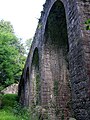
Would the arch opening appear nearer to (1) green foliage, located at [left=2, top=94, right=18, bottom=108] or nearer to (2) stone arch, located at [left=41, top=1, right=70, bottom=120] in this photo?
(2) stone arch, located at [left=41, top=1, right=70, bottom=120]

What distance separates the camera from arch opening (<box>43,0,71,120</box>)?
8.06 m

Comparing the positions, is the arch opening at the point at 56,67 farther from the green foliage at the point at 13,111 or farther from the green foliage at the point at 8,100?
the green foliage at the point at 8,100

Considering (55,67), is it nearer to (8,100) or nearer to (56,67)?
(56,67)

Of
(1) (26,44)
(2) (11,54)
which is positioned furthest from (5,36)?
(1) (26,44)

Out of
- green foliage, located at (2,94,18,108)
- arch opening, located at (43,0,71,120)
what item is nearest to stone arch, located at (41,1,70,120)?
arch opening, located at (43,0,71,120)

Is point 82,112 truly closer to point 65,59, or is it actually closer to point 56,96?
point 56,96

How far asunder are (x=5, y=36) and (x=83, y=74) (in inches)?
451

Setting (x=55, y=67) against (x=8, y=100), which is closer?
(x=55, y=67)

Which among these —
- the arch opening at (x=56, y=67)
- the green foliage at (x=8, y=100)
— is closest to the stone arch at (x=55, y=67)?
the arch opening at (x=56, y=67)

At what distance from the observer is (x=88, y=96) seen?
157 inches

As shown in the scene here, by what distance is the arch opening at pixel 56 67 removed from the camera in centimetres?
806

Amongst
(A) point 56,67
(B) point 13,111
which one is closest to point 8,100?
(B) point 13,111

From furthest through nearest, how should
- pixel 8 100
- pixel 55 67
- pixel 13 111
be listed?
pixel 8 100 → pixel 13 111 → pixel 55 67

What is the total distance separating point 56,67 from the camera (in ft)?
28.9
